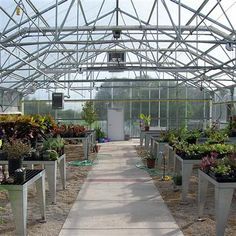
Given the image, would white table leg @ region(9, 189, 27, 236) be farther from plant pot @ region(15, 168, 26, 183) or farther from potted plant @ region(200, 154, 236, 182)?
potted plant @ region(200, 154, 236, 182)

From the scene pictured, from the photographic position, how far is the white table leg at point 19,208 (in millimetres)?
4211

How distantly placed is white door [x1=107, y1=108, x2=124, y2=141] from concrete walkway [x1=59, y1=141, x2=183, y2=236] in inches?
484

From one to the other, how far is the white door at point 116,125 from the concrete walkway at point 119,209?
40.3ft

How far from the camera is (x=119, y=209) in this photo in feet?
19.3

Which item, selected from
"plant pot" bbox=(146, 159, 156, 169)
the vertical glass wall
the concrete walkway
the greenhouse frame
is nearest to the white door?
the greenhouse frame

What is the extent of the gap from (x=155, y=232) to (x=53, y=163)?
2048 millimetres

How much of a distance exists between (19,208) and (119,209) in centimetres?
201

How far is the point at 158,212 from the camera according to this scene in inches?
224

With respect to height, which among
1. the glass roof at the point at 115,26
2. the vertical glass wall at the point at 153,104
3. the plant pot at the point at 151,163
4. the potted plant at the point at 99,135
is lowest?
the plant pot at the point at 151,163

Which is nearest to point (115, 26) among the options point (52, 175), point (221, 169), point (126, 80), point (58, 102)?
point (52, 175)

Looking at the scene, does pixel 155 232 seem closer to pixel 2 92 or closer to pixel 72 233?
pixel 72 233

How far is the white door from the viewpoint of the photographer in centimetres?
2158

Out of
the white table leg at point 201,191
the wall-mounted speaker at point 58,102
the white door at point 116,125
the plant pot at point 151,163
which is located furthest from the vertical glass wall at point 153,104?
the white table leg at point 201,191

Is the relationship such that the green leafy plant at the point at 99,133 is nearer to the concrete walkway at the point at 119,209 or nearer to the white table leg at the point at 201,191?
the concrete walkway at the point at 119,209
